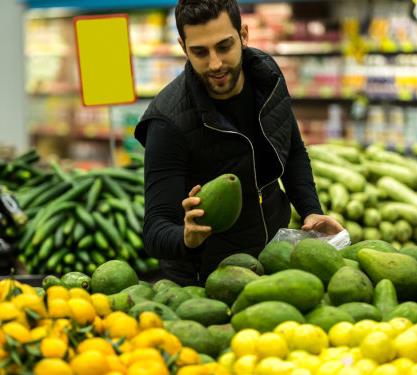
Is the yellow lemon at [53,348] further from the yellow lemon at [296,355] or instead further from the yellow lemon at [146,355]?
the yellow lemon at [296,355]

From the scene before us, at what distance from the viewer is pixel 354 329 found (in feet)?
5.96

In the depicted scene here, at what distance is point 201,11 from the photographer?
240 centimetres

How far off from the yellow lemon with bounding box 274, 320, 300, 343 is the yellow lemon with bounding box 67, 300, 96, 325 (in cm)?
40

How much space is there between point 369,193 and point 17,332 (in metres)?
3.05

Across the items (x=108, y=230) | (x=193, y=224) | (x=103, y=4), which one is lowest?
(x=108, y=230)

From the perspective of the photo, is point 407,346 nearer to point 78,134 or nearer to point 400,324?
point 400,324

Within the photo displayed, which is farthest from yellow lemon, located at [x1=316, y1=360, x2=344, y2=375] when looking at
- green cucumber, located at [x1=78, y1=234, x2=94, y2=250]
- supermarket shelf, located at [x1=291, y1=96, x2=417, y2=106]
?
supermarket shelf, located at [x1=291, y1=96, x2=417, y2=106]

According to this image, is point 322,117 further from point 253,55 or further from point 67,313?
point 67,313

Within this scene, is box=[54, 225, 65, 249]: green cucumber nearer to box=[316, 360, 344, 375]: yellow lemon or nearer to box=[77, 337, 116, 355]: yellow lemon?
box=[77, 337, 116, 355]: yellow lemon

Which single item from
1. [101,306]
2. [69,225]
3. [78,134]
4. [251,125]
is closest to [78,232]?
[69,225]

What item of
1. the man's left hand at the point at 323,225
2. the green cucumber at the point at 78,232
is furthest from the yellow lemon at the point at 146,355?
the green cucumber at the point at 78,232

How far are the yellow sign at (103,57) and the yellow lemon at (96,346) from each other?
2444 millimetres

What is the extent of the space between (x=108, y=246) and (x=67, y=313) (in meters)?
2.24

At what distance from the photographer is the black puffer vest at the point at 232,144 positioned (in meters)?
2.64
